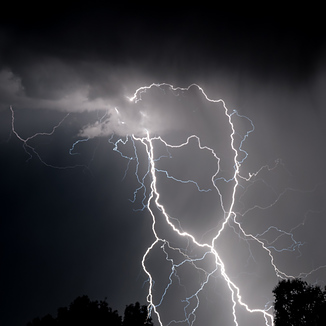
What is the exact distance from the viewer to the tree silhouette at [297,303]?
32.5 feet

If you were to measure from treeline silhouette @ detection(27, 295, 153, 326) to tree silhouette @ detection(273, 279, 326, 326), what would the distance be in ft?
17.6

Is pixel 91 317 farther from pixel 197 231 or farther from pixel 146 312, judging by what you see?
pixel 197 231

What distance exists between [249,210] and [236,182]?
8.30 ft

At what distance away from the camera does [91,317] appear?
8.12 m

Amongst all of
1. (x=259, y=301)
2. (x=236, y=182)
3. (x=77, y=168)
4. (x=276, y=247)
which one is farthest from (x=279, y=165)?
(x=77, y=168)

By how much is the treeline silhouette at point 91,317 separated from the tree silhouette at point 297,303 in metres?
5.38

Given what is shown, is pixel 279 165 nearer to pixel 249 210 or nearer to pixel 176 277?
pixel 249 210

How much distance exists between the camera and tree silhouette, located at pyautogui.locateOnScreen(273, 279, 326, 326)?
9.91 meters

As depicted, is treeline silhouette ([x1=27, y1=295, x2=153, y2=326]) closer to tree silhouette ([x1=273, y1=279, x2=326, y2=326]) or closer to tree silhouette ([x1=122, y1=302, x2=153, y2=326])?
tree silhouette ([x1=122, y1=302, x2=153, y2=326])

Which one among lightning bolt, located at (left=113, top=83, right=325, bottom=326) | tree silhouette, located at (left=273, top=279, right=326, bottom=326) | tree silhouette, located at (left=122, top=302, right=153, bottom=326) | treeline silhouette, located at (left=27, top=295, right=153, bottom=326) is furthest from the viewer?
lightning bolt, located at (left=113, top=83, right=325, bottom=326)

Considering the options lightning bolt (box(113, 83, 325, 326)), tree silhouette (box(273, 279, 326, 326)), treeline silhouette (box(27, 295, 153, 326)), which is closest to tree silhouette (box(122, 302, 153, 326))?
treeline silhouette (box(27, 295, 153, 326))

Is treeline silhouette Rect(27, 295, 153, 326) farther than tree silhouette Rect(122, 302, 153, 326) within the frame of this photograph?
No

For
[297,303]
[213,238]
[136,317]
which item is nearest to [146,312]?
[136,317]

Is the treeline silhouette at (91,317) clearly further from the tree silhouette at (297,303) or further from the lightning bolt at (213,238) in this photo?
the lightning bolt at (213,238)
